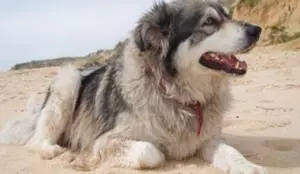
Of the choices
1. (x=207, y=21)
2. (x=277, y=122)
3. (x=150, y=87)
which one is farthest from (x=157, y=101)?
(x=277, y=122)

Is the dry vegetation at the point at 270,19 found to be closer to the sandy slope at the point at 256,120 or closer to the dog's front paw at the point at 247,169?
the sandy slope at the point at 256,120

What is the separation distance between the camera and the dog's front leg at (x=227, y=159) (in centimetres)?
464

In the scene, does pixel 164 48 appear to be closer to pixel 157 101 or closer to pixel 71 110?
pixel 157 101

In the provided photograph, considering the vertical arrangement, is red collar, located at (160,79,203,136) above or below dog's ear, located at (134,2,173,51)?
below

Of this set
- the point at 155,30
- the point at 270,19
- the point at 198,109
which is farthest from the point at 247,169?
the point at 270,19

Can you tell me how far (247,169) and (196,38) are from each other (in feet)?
4.11

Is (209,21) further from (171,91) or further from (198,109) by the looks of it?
(198,109)

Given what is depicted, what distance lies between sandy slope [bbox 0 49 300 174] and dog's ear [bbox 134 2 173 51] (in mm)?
1140

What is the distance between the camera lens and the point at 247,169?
4633 mm

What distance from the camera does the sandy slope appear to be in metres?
5.14

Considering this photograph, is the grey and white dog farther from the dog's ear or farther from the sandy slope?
the sandy slope

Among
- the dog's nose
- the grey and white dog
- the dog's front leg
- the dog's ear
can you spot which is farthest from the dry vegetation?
the dog's nose

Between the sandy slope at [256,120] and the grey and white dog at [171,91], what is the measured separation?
0.20 metres

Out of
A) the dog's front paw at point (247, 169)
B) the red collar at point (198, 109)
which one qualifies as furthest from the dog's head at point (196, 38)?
the dog's front paw at point (247, 169)
